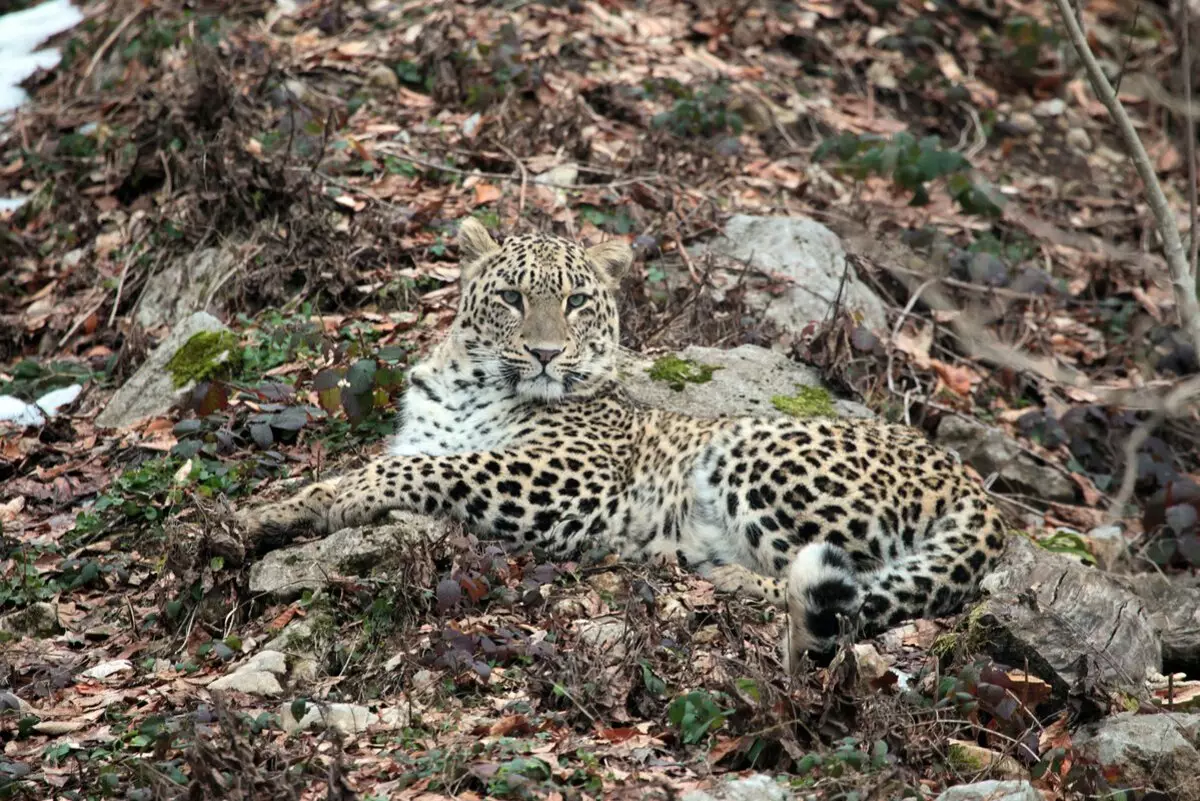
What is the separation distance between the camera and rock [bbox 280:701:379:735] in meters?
5.89

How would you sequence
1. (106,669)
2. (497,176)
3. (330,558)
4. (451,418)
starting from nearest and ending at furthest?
(106,669), (330,558), (451,418), (497,176)

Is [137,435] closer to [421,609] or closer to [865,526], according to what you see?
[421,609]

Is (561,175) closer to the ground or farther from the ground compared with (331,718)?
closer to the ground

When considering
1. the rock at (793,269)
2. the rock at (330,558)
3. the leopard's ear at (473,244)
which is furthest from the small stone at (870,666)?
the rock at (793,269)

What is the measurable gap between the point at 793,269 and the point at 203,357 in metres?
4.52

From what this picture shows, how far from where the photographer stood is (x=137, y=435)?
952 centimetres

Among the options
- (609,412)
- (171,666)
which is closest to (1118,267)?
(609,412)

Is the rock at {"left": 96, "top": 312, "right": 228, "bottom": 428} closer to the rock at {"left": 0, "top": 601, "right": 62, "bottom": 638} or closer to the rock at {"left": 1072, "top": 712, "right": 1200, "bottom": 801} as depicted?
the rock at {"left": 0, "top": 601, "right": 62, "bottom": 638}

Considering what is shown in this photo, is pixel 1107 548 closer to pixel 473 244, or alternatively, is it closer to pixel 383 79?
pixel 473 244

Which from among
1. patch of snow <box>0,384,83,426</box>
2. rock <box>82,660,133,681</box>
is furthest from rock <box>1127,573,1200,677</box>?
patch of snow <box>0,384,83,426</box>

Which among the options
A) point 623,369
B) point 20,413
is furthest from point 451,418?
point 20,413

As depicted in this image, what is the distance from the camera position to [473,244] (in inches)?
361

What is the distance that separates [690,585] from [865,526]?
0.94 metres

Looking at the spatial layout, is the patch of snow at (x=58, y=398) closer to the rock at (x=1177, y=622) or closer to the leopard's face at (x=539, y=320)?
the leopard's face at (x=539, y=320)
